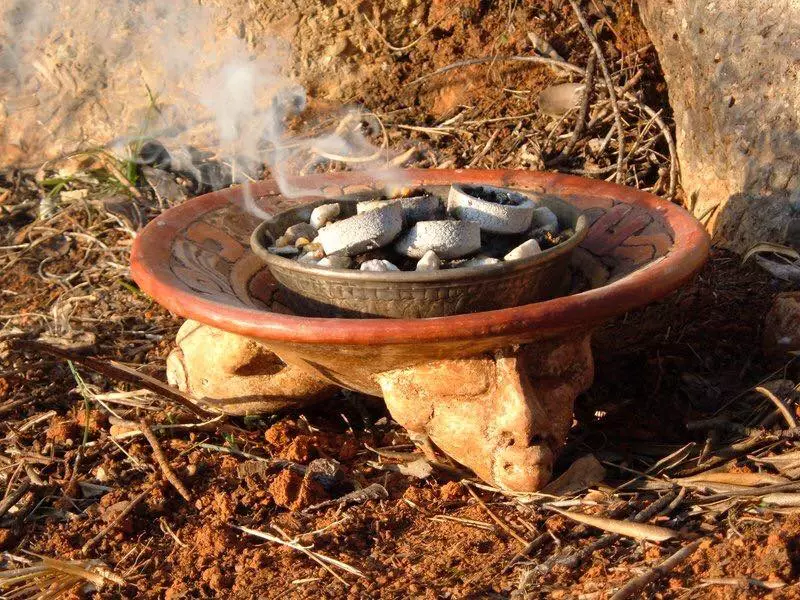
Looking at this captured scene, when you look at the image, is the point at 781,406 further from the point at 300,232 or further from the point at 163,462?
the point at 163,462

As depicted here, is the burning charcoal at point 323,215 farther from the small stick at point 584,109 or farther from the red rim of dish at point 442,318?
the small stick at point 584,109

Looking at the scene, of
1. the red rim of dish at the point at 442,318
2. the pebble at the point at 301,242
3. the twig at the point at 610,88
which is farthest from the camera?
the twig at the point at 610,88

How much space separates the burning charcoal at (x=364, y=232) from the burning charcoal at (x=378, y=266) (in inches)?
3.4

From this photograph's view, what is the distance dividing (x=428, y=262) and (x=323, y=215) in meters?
0.58

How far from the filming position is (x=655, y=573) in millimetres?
2268

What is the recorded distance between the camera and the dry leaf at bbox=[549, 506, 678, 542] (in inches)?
96.7

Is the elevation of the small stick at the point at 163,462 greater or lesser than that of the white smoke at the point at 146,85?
lesser

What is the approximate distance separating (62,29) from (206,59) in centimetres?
92

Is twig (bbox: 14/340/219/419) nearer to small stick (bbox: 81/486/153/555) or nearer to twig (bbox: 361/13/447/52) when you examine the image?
small stick (bbox: 81/486/153/555)

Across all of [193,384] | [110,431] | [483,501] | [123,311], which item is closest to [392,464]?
[483,501]

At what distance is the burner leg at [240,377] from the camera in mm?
3242

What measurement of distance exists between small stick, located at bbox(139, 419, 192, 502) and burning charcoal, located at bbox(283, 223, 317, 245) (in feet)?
2.75

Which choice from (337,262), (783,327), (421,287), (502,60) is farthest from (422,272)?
(502,60)

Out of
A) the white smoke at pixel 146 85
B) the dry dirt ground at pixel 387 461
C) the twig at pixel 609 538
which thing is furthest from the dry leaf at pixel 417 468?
the white smoke at pixel 146 85
